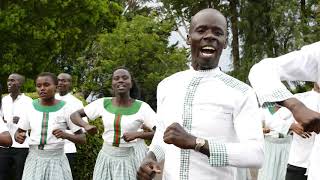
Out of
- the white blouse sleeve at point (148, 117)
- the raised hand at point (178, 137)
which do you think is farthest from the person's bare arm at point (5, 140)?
the white blouse sleeve at point (148, 117)

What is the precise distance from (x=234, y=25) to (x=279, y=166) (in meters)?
22.3

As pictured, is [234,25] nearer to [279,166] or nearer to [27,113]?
[279,166]

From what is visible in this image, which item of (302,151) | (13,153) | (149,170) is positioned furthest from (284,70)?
(13,153)

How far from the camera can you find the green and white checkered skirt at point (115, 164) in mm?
7809

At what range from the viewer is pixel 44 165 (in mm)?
7840

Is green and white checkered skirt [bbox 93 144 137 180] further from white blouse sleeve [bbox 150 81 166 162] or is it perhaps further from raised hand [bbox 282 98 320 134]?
raised hand [bbox 282 98 320 134]

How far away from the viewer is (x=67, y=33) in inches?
1115

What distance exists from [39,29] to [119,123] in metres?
20.5

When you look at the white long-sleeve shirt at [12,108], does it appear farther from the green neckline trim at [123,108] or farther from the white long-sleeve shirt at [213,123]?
the white long-sleeve shirt at [213,123]

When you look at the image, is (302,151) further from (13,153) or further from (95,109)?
(13,153)

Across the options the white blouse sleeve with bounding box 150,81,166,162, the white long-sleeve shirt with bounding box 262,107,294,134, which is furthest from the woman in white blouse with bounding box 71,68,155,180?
the white blouse sleeve with bounding box 150,81,166,162

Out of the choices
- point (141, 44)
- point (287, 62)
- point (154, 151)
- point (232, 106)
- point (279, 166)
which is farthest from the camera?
point (141, 44)

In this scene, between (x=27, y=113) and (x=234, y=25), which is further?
(x=234, y=25)

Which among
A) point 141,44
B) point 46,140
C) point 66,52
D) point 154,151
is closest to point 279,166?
point 46,140
